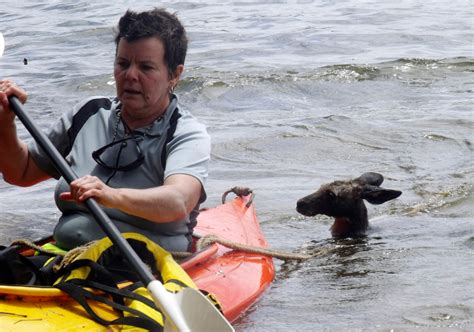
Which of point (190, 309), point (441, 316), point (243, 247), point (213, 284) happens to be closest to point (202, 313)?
point (190, 309)

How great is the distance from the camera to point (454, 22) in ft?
54.5

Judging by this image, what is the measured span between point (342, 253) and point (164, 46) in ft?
7.58

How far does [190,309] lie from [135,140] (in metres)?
0.97

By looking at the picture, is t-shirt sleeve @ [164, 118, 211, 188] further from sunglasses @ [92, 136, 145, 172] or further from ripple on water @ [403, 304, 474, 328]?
ripple on water @ [403, 304, 474, 328]

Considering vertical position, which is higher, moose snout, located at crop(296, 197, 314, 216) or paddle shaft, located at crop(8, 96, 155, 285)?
paddle shaft, located at crop(8, 96, 155, 285)

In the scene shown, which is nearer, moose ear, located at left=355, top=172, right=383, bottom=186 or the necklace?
the necklace

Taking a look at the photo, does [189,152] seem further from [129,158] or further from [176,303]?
[176,303]

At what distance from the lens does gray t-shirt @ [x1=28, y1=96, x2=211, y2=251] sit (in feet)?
13.9

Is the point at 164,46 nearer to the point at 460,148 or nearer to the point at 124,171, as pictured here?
the point at 124,171

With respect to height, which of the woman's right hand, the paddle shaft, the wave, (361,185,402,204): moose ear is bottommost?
the wave

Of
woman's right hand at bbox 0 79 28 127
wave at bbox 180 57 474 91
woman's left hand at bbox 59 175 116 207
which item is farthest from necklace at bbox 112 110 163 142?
wave at bbox 180 57 474 91

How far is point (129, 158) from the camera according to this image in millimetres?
4293

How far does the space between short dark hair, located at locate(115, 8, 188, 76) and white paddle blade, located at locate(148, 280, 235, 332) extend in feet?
3.78

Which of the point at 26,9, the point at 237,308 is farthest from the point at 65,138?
the point at 26,9
